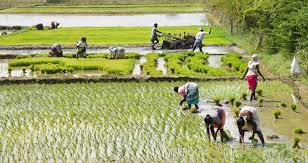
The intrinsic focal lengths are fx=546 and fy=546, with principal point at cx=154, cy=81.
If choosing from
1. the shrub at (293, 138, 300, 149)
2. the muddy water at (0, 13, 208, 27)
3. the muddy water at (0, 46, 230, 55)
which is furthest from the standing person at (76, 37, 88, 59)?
the muddy water at (0, 13, 208, 27)

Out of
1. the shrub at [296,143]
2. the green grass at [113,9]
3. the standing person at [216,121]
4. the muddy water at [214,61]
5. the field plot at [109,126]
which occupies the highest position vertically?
the green grass at [113,9]

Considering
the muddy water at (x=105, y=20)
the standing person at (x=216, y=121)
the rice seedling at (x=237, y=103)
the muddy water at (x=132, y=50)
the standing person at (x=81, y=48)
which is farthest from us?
the muddy water at (x=105, y=20)

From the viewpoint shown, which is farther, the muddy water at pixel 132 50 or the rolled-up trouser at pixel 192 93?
the muddy water at pixel 132 50

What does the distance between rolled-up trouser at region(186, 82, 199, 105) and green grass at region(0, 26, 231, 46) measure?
1394cm

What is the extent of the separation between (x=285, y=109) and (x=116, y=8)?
3999 cm

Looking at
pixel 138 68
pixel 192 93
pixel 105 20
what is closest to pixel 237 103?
pixel 192 93

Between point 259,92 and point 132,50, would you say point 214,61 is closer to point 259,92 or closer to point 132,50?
point 132,50

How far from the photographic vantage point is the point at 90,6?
5472 centimetres

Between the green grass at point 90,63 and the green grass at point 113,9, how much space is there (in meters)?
27.5

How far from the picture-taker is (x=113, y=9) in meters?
51.1

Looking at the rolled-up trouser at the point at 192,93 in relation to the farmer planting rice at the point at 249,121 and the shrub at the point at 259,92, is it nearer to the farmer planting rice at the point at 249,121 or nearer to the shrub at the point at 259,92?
the farmer planting rice at the point at 249,121

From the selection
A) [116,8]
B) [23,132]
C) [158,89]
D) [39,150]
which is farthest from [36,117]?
[116,8]

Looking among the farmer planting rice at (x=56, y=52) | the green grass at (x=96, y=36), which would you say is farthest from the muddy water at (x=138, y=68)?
the green grass at (x=96, y=36)

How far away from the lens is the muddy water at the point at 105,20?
128ft
